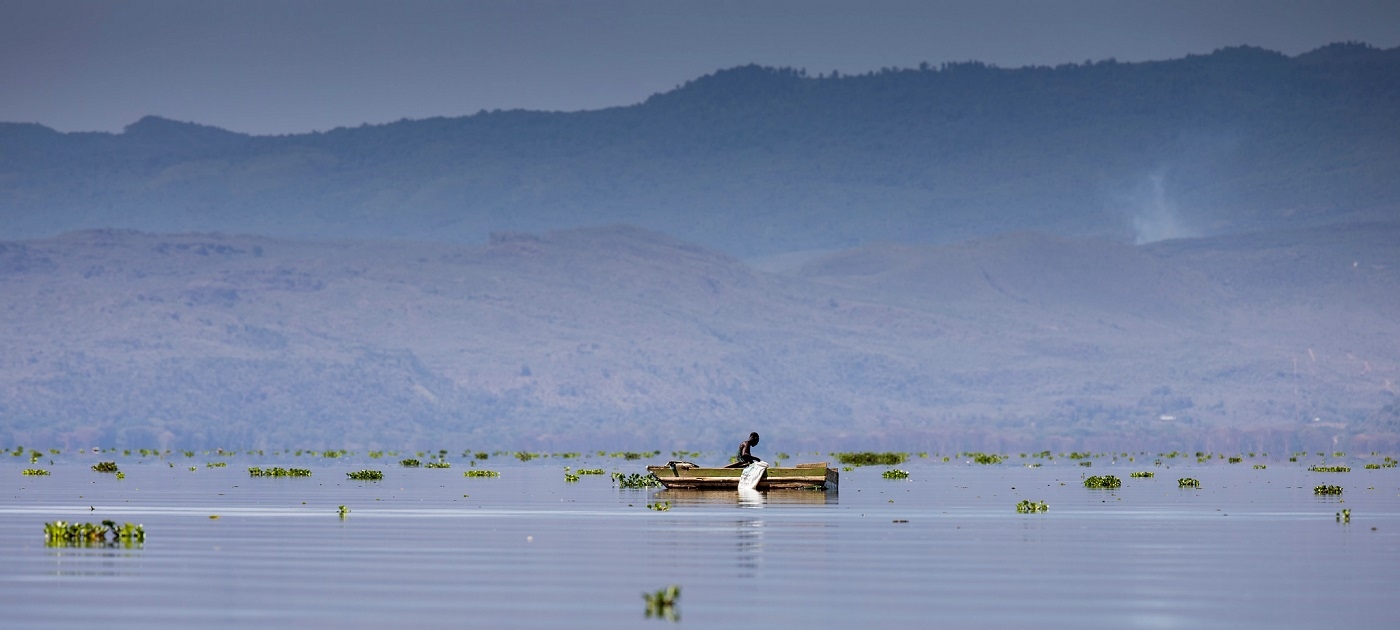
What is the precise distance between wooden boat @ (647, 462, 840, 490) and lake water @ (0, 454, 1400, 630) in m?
0.73

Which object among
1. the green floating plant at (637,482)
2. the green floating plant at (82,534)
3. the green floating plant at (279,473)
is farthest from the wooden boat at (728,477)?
the green floating plant at (82,534)

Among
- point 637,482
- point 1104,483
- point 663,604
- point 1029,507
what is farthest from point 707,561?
point 1104,483

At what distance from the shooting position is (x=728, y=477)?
60312mm

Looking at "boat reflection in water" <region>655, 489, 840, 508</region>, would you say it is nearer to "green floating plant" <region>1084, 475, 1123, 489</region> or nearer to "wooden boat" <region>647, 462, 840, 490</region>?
"wooden boat" <region>647, 462, 840, 490</region>

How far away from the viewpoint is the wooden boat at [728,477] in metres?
Answer: 60.4

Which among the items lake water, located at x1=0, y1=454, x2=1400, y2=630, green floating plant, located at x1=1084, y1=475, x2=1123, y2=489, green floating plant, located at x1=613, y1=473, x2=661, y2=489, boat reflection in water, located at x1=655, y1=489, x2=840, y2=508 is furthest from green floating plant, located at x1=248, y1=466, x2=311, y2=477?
green floating plant, located at x1=1084, y1=475, x2=1123, y2=489

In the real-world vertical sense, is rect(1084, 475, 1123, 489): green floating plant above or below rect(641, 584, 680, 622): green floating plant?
above

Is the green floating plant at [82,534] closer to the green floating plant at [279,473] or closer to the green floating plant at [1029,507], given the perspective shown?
the green floating plant at [1029,507]

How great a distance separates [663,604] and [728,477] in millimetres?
33596

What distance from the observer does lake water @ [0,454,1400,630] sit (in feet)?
87.9

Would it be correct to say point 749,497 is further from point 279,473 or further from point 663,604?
point 663,604

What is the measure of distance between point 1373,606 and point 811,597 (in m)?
6.99

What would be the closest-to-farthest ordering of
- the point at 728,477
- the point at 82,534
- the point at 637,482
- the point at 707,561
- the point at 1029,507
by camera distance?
the point at 707,561
the point at 82,534
the point at 1029,507
the point at 728,477
the point at 637,482

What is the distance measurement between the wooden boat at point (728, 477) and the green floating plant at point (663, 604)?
3287cm
